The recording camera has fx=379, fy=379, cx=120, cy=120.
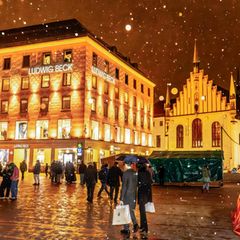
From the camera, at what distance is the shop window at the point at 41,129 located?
46.1 meters

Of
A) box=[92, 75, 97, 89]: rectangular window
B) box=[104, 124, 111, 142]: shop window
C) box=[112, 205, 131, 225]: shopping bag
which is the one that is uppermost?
box=[92, 75, 97, 89]: rectangular window

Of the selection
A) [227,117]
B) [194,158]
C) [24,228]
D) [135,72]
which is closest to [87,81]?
[135,72]

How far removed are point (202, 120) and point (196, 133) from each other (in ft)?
7.68

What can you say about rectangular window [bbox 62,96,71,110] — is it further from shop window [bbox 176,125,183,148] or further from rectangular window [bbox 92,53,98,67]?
shop window [bbox 176,125,183,148]

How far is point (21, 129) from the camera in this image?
47594 millimetres

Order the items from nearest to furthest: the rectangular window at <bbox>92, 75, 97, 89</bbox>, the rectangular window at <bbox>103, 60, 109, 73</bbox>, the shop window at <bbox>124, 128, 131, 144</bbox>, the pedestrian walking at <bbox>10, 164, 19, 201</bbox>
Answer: the pedestrian walking at <bbox>10, 164, 19, 201</bbox> < the rectangular window at <bbox>92, 75, 97, 89</bbox> < the rectangular window at <bbox>103, 60, 109, 73</bbox> < the shop window at <bbox>124, 128, 131, 144</bbox>

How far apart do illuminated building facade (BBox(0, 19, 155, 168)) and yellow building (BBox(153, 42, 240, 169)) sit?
13.3m

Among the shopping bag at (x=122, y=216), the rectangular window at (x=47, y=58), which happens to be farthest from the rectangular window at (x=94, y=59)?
the shopping bag at (x=122, y=216)

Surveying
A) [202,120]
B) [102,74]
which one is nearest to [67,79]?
[102,74]

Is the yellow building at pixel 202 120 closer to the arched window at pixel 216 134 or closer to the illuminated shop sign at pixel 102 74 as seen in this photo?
the arched window at pixel 216 134

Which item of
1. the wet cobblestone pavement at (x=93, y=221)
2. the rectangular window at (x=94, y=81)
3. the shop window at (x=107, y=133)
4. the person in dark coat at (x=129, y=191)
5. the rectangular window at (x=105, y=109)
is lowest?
the wet cobblestone pavement at (x=93, y=221)

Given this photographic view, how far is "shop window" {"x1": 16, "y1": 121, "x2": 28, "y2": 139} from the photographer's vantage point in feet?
155

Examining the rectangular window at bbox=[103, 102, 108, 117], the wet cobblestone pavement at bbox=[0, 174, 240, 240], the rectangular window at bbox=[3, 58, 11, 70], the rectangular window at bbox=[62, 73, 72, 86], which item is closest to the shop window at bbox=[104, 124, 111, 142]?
the rectangular window at bbox=[103, 102, 108, 117]

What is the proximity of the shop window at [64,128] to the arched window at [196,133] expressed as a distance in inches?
937
